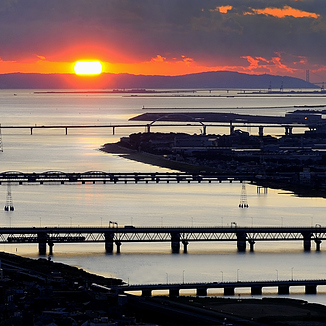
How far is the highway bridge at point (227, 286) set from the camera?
24.4m

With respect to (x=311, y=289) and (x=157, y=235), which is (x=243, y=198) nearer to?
(x=157, y=235)

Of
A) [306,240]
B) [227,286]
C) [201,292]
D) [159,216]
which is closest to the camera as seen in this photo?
[201,292]

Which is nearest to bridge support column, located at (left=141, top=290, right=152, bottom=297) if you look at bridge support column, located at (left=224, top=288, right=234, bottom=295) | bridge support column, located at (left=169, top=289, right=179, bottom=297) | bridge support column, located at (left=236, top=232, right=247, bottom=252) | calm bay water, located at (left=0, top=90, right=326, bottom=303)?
bridge support column, located at (left=169, top=289, right=179, bottom=297)

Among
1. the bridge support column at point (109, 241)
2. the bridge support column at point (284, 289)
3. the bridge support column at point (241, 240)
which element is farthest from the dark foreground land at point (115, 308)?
the bridge support column at point (241, 240)

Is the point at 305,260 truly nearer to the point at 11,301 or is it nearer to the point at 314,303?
the point at 314,303

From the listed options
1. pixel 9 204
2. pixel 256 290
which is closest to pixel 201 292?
pixel 256 290

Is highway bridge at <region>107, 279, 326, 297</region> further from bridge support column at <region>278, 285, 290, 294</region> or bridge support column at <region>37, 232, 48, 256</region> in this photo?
bridge support column at <region>37, 232, 48, 256</region>

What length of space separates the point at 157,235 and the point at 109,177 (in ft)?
63.2

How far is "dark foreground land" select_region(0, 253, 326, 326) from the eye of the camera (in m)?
20.5

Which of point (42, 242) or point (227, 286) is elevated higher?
point (42, 242)

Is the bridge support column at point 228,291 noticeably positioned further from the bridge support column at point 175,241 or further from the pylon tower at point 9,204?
the pylon tower at point 9,204

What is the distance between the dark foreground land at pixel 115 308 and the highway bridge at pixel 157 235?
5.72 metres

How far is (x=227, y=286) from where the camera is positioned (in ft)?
81.7

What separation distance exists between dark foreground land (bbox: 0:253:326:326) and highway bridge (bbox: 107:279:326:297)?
2.18 feet
